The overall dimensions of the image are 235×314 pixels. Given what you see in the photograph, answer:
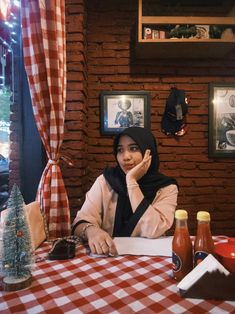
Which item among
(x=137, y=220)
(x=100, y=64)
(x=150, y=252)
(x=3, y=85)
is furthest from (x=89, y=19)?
(x=150, y=252)

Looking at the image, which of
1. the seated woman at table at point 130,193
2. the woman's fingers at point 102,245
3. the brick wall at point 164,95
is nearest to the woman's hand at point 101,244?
the woman's fingers at point 102,245

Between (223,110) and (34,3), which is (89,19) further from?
(223,110)

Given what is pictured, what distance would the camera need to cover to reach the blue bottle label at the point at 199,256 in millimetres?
793

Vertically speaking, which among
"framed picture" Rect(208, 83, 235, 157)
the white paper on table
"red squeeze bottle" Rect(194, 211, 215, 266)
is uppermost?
"framed picture" Rect(208, 83, 235, 157)

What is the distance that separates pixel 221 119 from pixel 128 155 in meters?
1.68

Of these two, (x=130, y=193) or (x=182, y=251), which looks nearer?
(x=182, y=251)

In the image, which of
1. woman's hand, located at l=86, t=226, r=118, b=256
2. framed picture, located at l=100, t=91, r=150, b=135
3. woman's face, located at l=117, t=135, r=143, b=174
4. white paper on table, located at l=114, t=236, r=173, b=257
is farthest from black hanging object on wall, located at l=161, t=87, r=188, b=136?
woman's hand, located at l=86, t=226, r=118, b=256

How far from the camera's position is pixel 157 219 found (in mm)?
1252

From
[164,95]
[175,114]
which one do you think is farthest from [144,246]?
[164,95]

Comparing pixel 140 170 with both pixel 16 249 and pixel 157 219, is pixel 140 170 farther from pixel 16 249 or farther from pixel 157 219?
pixel 16 249

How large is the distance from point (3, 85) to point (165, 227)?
1.59 meters

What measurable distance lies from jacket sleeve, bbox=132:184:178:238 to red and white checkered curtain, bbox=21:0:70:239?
64cm

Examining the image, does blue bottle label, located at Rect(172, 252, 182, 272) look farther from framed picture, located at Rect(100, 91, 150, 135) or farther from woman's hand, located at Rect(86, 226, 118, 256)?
framed picture, located at Rect(100, 91, 150, 135)

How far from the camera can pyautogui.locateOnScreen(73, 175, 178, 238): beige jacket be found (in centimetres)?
125
